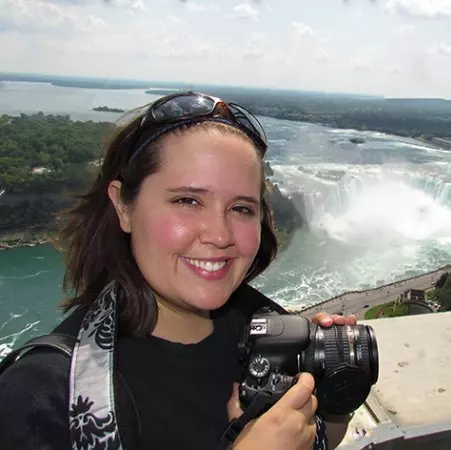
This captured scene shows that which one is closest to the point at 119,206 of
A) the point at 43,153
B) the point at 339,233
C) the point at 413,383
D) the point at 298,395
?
the point at 298,395

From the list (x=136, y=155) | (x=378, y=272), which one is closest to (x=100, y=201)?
(x=136, y=155)

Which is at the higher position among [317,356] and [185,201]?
[185,201]

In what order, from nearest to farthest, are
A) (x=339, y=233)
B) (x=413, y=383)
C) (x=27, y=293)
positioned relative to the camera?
(x=413, y=383), (x=27, y=293), (x=339, y=233)

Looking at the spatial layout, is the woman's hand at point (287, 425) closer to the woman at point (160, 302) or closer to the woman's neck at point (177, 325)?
the woman at point (160, 302)

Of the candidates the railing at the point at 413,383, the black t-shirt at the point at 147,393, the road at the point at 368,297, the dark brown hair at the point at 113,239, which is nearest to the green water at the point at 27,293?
the road at the point at 368,297

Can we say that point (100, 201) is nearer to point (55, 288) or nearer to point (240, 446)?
point (240, 446)

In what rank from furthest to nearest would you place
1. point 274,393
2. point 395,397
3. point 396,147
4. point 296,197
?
point 396,147 → point 296,197 → point 395,397 → point 274,393

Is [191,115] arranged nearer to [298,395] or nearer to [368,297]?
→ [298,395]
